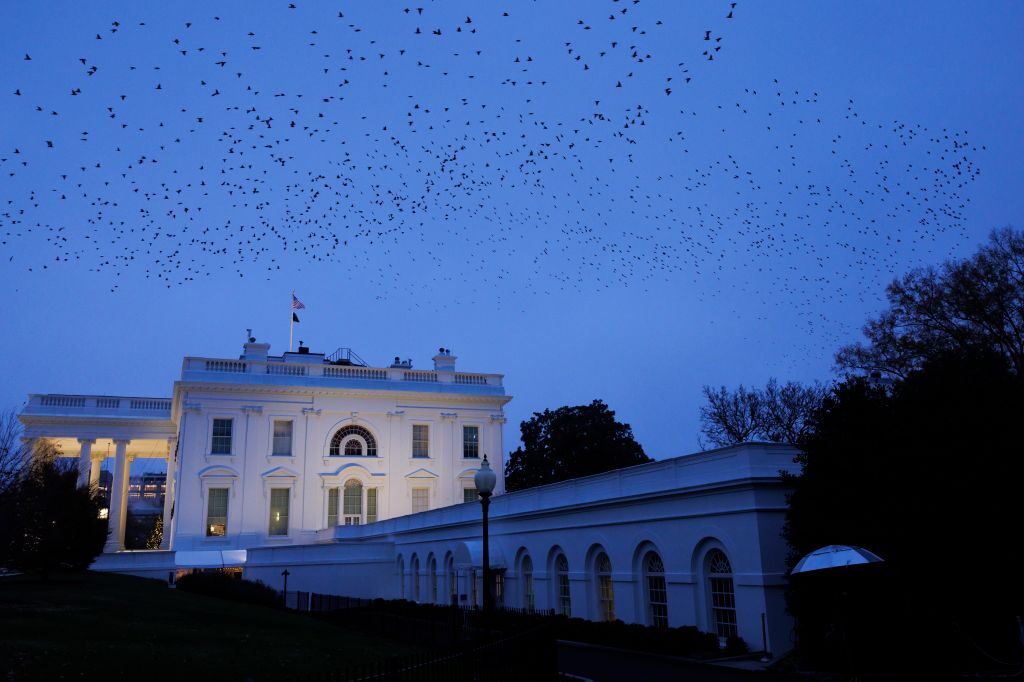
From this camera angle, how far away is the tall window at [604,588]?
26156mm

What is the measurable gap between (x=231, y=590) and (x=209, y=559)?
44.1 feet

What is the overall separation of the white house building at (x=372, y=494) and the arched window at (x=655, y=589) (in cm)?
5

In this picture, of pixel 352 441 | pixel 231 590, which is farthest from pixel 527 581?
pixel 352 441

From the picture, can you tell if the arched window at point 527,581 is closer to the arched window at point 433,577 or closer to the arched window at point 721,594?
the arched window at point 433,577

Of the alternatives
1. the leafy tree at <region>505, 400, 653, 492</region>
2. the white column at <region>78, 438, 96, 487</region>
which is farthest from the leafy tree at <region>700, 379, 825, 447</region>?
the white column at <region>78, 438, 96, 487</region>

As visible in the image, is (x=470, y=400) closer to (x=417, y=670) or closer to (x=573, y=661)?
(x=573, y=661)

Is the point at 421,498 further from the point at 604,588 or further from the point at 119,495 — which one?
the point at 604,588

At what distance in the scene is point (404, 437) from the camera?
189 ft

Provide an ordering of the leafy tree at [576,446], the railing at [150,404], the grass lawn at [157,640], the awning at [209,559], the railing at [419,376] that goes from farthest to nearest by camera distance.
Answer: the leafy tree at [576,446], the railing at [150,404], the railing at [419,376], the awning at [209,559], the grass lawn at [157,640]

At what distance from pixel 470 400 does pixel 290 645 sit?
4017cm

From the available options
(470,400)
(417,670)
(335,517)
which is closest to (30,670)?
(417,670)

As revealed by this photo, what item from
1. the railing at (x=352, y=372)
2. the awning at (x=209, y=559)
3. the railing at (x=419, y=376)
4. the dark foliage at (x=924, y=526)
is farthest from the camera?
the railing at (x=419, y=376)

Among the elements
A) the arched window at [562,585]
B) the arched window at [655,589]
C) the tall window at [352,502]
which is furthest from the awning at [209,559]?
the arched window at [655,589]

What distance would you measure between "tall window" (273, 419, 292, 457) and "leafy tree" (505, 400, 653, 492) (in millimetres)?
20665
